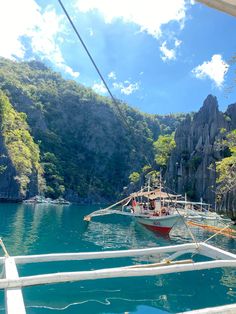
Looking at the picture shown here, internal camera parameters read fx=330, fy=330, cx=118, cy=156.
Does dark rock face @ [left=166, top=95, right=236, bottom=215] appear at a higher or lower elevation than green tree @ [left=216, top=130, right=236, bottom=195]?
higher

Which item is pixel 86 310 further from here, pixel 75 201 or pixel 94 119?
pixel 94 119

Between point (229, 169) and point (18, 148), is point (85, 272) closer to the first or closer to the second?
point (229, 169)

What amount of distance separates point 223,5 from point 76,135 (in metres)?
160

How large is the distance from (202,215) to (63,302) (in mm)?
38031

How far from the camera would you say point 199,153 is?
79.4m

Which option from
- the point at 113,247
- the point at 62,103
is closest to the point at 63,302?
the point at 113,247

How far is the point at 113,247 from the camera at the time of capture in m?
21.0

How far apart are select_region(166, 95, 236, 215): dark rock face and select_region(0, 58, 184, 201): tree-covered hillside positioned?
51.3m

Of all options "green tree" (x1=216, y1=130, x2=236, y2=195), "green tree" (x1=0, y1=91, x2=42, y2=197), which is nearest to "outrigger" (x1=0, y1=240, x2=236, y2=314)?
"green tree" (x1=216, y1=130, x2=236, y2=195)

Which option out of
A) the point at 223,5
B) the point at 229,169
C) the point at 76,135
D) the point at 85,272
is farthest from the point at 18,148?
the point at 223,5

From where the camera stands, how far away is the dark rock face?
73.7 meters

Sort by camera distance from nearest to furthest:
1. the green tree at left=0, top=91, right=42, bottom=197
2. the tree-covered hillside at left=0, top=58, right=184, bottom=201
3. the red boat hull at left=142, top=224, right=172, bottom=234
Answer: the red boat hull at left=142, top=224, right=172, bottom=234 → the green tree at left=0, top=91, right=42, bottom=197 → the tree-covered hillside at left=0, top=58, right=184, bottom=201

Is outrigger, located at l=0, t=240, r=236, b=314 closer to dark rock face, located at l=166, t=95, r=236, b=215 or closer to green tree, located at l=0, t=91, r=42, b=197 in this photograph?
dark rock face, located at l=166, t=95, r=236, b=215

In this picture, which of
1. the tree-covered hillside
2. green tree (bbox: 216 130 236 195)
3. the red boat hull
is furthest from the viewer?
the tree-covered hillside
